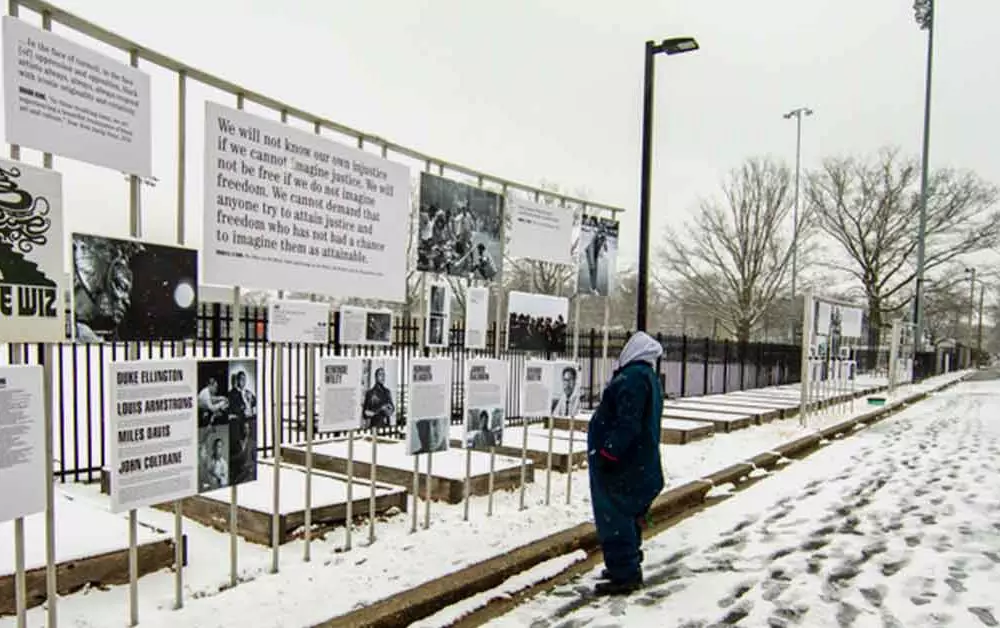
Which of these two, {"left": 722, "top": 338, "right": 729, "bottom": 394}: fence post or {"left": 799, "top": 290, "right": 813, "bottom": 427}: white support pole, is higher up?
{"left": 799, "top": 290, "right": 813, "bottom": 427}: white support pole

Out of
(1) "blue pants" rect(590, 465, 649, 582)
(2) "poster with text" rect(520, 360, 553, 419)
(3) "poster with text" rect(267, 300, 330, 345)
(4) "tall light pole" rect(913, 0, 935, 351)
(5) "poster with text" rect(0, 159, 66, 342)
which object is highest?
(4) "tall light pole" rect(913, 0, 935, 351)

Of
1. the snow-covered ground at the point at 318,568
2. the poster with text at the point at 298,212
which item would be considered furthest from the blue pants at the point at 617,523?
the poster with text at the point at 298,212

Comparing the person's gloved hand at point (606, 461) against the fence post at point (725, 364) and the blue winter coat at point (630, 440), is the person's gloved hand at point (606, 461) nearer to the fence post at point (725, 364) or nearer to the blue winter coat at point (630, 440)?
the blue winter coat at point (630, 440)

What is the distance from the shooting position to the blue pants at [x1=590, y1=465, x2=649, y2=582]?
14.7 ft

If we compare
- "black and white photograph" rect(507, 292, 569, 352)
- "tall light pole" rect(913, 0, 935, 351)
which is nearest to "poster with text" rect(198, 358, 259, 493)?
"black and white photograph" rect(507, 292, 569, 352)

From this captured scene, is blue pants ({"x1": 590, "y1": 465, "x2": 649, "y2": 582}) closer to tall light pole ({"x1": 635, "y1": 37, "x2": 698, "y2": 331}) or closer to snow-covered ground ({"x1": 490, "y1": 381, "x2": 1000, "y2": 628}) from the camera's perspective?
snow-covered ground ({"x1": 490, "y1": 381, "x2": 1000, "y2": 628})

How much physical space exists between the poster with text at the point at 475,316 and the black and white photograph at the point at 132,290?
237 centimetres

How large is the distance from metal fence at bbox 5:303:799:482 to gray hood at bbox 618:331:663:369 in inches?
66.5

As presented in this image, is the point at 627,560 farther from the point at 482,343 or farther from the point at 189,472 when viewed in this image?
the point at 189,472

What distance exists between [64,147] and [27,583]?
2.22 metres

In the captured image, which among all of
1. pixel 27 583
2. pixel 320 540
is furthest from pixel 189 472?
pixel 320 540

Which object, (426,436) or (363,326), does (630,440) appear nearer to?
(426,436)

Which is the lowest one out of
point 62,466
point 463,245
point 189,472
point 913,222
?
point 62,466

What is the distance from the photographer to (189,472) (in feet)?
11.8
